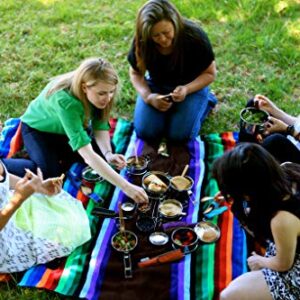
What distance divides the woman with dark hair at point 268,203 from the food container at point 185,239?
1.68ft

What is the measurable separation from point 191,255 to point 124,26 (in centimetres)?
295

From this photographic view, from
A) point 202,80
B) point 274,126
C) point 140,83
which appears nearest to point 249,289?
point 274,126

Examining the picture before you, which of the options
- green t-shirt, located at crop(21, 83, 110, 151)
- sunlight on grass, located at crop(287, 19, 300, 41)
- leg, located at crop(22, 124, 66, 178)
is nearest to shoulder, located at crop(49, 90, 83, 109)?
green t-shirt, located at crop(21, 83, 110, 151)

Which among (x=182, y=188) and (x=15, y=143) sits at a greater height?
(x=182, y=188)

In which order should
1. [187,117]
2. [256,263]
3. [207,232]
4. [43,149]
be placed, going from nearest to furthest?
[256,263]
[207,232]
[43,149]
[187,117]

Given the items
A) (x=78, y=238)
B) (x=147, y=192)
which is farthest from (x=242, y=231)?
(x=78, y=238)

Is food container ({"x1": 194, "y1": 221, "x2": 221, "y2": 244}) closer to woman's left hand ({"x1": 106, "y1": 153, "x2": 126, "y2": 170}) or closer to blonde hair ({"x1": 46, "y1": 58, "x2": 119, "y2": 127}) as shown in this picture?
woman's left hand ({"x1": 106, "y1": 153, "x2": 126, "y2": 170})

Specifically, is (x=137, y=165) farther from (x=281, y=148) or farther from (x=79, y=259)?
(x=281, y=148)

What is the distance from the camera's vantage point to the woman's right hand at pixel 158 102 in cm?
340

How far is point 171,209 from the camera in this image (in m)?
2.96

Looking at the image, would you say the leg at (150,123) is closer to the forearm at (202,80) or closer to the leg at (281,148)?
the forearm at (202,80)

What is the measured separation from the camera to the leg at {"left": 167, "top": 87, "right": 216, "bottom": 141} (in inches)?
137

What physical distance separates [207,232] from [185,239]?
0.15 meters

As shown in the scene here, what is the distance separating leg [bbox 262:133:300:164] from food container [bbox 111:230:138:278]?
1040 millimetres
